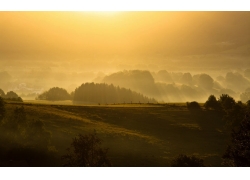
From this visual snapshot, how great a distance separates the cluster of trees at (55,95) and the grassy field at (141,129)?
31 centimetres

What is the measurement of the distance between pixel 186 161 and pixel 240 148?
193cm

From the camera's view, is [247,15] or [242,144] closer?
[242,144]

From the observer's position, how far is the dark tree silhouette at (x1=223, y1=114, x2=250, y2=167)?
966cm

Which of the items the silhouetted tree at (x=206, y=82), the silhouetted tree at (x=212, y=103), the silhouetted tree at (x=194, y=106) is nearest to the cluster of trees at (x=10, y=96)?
the silhouetted tree at (x=194, y=106)

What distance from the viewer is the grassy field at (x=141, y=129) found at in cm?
1016

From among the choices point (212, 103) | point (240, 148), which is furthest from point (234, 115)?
point (240, 148)

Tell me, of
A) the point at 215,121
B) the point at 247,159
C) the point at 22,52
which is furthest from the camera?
the point at 22,52

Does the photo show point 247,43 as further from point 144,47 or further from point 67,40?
point 67,40

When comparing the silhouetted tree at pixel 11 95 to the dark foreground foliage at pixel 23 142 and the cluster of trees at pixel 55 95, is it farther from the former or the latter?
the cluster of trees at pixel 55 95

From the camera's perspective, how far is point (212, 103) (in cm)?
1104

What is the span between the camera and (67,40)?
11586 mm
